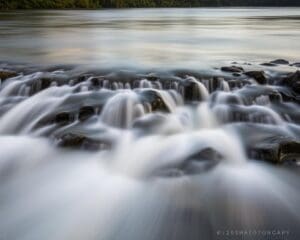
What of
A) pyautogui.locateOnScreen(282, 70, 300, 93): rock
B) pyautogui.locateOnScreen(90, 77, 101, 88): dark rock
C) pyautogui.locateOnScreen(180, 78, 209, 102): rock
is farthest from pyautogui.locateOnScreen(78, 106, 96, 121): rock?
pyautogui.locateOnScreen(282, 70, 300, 93): rock

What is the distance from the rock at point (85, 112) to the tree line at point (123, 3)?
77.8 metres

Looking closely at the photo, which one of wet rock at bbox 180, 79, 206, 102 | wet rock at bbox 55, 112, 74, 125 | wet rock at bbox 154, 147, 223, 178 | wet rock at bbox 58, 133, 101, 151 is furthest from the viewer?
wet rock at bbox 180, 79, 206, 102

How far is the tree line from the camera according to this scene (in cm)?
8194

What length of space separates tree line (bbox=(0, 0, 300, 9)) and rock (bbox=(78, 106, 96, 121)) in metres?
77.8

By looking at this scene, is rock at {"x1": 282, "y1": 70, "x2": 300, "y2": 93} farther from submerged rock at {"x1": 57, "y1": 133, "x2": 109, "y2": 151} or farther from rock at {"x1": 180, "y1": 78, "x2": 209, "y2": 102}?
submerged rock at {"x1": 57, "y1": 133, "x2": 109, "y2": 151}

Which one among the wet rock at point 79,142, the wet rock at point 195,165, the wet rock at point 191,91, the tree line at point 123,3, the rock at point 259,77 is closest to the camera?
the wet rock at point 195,165

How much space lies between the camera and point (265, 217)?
16.3 feet

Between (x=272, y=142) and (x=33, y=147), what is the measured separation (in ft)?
14.6

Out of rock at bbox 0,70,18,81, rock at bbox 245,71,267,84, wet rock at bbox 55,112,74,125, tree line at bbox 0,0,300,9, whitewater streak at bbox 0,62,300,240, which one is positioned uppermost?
rock at bbox 0,70,18,81

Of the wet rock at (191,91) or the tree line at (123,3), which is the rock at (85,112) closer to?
the wet rock at (191,91)

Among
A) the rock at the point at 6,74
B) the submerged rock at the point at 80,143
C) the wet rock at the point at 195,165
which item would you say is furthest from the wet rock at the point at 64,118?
the rock at the point at 6,74

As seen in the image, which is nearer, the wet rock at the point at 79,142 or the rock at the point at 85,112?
the wet rock at the point at 79,142

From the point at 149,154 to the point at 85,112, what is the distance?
2.16 m

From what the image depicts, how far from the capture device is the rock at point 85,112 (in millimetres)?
8177
